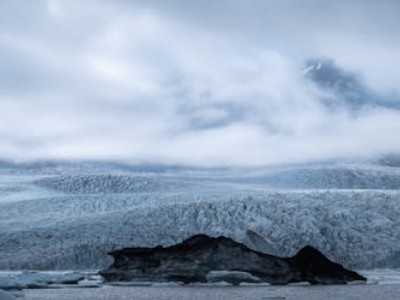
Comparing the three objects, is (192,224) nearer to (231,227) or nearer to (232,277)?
(231,227)

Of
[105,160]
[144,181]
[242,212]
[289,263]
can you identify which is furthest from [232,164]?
[289,263]

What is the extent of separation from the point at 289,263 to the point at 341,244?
764cm

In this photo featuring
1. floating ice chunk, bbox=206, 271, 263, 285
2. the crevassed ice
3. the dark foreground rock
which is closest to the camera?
floating ice chunk, bbox=206, 271, 263, 285

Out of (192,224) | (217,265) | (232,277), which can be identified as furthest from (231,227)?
(232,277)

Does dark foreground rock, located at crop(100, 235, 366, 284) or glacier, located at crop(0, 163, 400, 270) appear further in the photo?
glacier, located at crop(0, 163, 400, 270)

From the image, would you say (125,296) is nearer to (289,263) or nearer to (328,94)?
(289,263)

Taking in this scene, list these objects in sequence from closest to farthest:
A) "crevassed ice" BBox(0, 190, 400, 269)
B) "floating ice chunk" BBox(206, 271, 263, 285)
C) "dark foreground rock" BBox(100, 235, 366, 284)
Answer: "floating ice chunk" BBox(206, 271, 263, 285) < "dark foreground rock" BBox(100, 235, 366, 284) < "crevassed ice" BBox(0, 190, 400, 269)

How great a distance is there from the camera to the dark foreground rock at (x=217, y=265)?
18734 mm

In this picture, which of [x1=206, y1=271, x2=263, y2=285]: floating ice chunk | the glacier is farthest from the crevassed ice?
[x1=206, y1=271, x2=263, y2=285]: floating ice chunk

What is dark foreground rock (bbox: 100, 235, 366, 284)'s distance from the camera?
18734mm

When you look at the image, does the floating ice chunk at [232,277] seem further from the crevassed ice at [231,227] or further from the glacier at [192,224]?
the crevassed ice at [231,227]

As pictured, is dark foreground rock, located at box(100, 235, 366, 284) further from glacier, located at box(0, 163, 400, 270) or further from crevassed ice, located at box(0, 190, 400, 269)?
crevassed ice, located at box(0, 190, 400, 269)

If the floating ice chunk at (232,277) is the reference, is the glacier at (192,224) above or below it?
above

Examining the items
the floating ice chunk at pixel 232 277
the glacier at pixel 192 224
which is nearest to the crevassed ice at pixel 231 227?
the glacier at pixel 192 224
